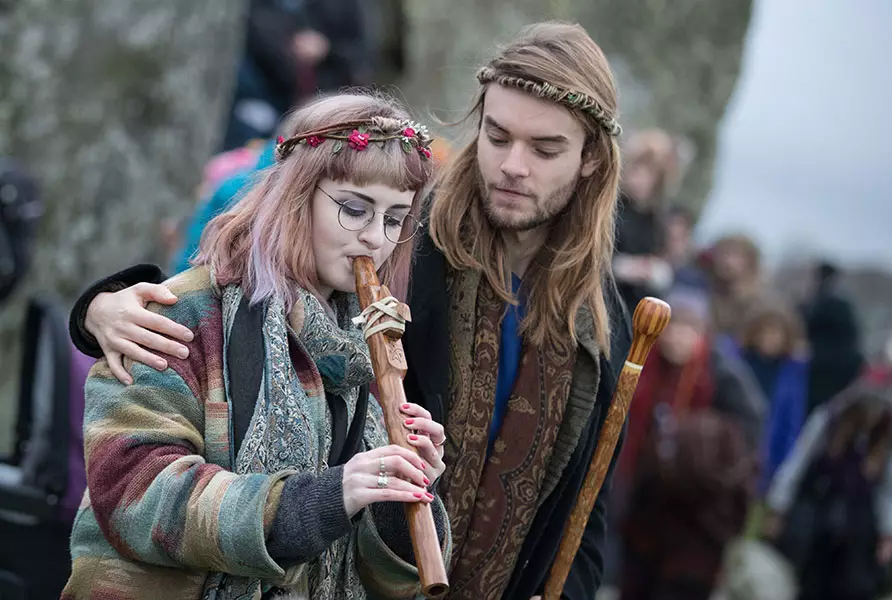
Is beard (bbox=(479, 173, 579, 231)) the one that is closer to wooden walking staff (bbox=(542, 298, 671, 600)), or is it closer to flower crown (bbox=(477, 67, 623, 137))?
flower crown (bbox=(477, 67, 623, 137))

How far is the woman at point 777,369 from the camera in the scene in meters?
7.48

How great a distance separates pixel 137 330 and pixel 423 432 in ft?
Answer: 1.86

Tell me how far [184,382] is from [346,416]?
36cm

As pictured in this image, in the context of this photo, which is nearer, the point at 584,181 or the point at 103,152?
the point at 584,181

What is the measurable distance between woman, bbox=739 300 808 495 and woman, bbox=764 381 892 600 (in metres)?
0.36

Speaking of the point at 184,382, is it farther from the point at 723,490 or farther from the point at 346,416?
the point at 723,490

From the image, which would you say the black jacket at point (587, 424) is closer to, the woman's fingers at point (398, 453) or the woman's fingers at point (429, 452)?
the woman's fingers at point (429, 452)

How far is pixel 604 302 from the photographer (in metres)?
3.07

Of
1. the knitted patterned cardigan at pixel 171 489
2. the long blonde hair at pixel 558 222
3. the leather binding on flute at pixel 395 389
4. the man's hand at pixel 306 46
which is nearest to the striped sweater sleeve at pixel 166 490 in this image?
the knitted patterned cardigan at pixel 171 489

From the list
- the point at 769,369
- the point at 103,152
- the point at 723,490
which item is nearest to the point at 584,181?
the point at 723,490

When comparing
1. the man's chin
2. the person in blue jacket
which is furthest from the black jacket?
the person in blue jacket

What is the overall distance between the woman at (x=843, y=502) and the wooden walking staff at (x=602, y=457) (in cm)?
459

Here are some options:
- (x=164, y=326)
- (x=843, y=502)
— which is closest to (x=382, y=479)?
(x=164, y=326)

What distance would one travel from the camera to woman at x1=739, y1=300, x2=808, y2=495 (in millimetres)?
7484
